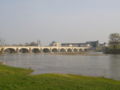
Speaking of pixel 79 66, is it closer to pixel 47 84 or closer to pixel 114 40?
pixel 47 84

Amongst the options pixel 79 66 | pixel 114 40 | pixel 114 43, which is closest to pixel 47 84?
pixel 79 66

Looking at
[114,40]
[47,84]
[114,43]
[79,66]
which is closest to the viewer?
[47,84]

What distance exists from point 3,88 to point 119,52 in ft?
459

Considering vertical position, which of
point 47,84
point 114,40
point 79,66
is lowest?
Answer: point 79,66

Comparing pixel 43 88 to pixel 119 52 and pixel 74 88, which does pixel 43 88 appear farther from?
pixel 119 52

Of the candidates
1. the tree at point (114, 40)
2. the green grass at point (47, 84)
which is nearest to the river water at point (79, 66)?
the green grass at point (47, 84)

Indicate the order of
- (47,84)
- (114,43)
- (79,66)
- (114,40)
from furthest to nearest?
1. (114,43)
2. (114,40)
3. (79,66)
4. (47,84)

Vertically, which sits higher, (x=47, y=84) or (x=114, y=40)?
(x=114, y=40)

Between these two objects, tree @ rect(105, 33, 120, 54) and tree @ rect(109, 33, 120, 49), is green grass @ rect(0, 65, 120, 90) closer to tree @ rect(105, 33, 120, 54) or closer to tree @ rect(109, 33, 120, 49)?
tree @ rect(105, 33, 120, 54)

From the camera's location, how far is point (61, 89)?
1295cm

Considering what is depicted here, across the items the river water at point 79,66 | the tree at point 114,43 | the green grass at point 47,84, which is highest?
the tree at point 114,43

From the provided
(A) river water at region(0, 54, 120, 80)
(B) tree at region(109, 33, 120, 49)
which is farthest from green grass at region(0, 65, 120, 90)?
(B) tree at region(109, 33, 120, 49)

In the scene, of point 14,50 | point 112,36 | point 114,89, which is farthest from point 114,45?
point 114,89

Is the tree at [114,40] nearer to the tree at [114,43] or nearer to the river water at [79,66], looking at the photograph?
the tree at [114,43]
